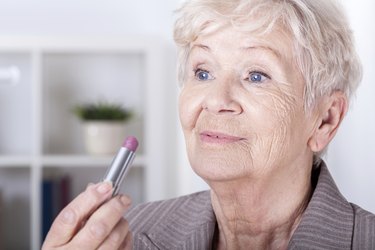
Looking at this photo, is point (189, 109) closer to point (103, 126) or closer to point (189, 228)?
point (189, 228)

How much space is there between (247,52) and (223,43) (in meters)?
0.04

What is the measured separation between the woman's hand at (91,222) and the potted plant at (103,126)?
1.74 m

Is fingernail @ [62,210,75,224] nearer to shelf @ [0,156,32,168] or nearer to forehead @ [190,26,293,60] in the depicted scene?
forehead @ [190,26,293,60]

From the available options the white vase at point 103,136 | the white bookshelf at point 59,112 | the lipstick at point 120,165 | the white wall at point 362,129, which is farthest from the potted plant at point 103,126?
the lipstick at point 120,165

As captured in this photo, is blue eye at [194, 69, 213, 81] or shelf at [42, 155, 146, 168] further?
shelf at [42, 155, 146, 168]

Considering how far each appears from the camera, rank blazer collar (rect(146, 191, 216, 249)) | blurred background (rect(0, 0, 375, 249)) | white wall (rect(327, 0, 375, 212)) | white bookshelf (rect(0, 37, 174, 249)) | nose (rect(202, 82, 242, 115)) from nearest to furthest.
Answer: nose (rect(202, 82, 242, 115)) → blazer collar (rect(146, 191, 216, 249)) → white wall (rect(327, 0, 375, 212)) → blurred background (rect(0, 0, 375, 249)) → white bookshelf (rect(0, 37, 174, 249))

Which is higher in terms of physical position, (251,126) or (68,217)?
(251,126)

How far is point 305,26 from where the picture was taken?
1.13 metres

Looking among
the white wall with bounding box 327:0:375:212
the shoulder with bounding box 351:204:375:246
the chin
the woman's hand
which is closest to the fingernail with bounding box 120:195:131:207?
the woman's hand

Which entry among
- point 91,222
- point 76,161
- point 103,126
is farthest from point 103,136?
point 91,222

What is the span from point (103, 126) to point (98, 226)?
1787mm

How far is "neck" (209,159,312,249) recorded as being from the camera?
1.20 meters

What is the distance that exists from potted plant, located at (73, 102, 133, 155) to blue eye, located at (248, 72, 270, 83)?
5.32ft

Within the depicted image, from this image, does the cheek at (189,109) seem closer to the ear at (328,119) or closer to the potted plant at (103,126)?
the ear at (328,119)
